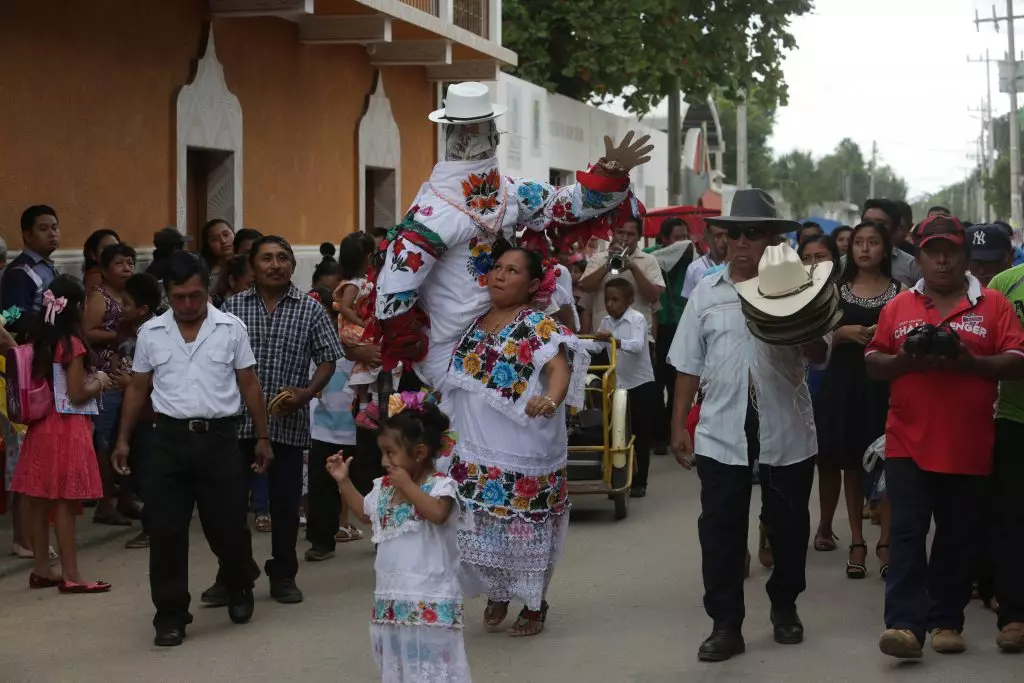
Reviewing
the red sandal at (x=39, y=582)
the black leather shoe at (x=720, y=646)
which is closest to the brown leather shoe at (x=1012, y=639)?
the black leather shoe at (x=720, y=646)

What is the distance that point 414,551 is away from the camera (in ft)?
18.9

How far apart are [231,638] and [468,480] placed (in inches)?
51.8

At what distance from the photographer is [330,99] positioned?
18.1 m

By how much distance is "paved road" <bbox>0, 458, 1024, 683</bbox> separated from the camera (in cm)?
695

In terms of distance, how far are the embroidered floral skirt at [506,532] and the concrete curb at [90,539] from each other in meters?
3.00

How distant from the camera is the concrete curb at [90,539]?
9.26 meters

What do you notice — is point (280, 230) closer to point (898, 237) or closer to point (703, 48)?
point (898, 237)

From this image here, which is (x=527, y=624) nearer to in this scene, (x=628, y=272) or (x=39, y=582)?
(x=39, y=582)

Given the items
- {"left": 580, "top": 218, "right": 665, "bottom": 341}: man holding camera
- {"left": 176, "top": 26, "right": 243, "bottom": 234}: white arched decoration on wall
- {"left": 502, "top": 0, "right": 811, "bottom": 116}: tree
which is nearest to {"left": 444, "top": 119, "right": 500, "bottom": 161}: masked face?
{"left": 580, "top": 218, "right": 665, "bottom": 341}: man holding camera

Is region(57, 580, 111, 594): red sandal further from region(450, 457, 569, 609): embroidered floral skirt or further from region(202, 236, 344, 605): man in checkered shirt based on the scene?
region(450, 457, 569, 609): embroidered floral skirt

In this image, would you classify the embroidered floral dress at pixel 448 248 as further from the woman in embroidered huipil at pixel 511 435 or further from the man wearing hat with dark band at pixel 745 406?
the man wearing hat with dark band at pixel 745 406

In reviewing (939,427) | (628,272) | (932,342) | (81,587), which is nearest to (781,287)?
(932,342)

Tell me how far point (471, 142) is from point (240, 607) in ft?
8.22

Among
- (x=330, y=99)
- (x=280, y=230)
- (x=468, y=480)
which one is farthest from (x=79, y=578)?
(x=330, y=99)
